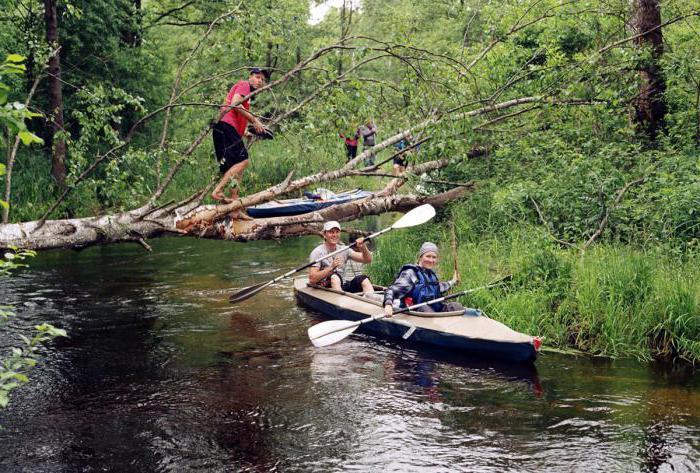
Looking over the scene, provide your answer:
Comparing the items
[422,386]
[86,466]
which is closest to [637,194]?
[422,386]

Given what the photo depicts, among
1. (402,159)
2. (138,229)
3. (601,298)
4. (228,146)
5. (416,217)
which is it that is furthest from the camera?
(402,159)

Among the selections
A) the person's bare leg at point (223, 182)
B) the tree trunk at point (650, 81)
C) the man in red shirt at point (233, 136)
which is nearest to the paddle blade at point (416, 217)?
the man in red shirt at point (233, 136)

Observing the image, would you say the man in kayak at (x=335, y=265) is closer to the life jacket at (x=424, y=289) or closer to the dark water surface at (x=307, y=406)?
the dark water surface at (x=307, y=406)

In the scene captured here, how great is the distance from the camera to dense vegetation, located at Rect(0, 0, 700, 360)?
25.1 feet

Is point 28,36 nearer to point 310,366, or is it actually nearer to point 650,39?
point 310,366

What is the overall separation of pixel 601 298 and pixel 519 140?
13.0ft

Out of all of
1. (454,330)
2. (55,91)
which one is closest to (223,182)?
(454,330)

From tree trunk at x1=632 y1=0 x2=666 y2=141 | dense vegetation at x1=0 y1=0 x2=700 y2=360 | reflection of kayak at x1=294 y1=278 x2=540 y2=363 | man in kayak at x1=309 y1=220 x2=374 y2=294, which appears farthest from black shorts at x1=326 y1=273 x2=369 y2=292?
tree trunk at x1=632 y1=0 x2=666 y2=141

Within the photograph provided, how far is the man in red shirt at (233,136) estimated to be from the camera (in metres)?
8.76

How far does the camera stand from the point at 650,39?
11.2 meters

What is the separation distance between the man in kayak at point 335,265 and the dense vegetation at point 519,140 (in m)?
1.01

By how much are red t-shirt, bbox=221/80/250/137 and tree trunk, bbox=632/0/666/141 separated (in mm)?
5918

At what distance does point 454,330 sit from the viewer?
7.27m

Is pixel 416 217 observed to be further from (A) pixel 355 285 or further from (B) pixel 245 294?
(B) pixel 245 294
